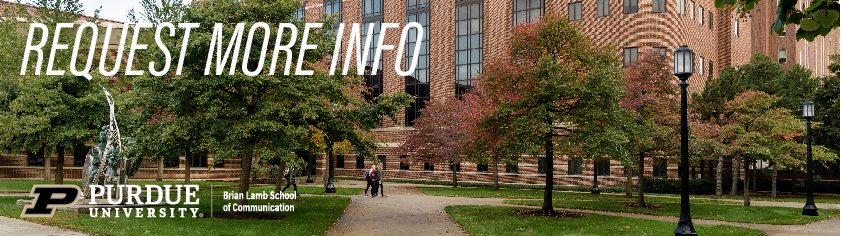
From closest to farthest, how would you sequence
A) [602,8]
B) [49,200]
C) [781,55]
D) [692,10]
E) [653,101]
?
Answer: [49,200], [653,101], [602,8], [692,10], [781,55]

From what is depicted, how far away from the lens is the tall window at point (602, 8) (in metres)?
40.1

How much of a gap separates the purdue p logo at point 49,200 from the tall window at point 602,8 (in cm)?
3157

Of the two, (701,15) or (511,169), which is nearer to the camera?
(701,15)

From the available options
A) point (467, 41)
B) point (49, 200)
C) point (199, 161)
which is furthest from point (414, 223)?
point (199, 161)

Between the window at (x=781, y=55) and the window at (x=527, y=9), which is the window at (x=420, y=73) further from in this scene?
the window at (x=781, y=55)

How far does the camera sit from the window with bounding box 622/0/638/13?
39.1 metres

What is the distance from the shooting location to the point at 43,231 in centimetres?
1315

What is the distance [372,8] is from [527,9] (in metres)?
14.7

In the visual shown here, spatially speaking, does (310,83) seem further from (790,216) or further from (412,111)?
(412,111)

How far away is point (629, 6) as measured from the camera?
39.3 metres

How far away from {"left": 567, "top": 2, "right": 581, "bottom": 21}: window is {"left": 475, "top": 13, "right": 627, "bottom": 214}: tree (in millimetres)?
23162

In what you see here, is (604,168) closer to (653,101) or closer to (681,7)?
(681,7)

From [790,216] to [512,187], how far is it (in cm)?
2047

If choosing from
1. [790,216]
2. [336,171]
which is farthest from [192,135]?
[336,171]
